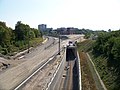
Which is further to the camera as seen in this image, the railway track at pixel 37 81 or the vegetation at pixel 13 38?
the vegetation at pixel 13 38

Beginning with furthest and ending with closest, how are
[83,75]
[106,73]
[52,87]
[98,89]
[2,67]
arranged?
[2,67] → [83,75] → [106,73] → [52,87] → [98,89]

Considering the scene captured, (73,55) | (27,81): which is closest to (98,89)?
(27,81)

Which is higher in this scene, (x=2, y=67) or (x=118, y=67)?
(x=118, y=67)

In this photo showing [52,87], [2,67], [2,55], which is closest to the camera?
[52,87]

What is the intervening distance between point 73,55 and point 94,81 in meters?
39.9

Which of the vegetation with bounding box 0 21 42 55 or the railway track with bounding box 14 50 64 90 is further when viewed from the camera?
the vegetation with bounding box 0 21 42 55

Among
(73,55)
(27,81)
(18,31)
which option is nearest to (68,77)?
(27,81)

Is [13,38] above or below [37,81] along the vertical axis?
above

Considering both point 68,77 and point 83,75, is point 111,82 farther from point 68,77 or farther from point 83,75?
point 68,77

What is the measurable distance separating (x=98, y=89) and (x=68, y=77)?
43.5 ft

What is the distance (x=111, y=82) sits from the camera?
36.8 metres

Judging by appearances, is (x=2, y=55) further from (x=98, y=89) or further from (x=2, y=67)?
(x=98, y=89)

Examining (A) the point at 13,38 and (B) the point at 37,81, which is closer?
(B) the point at 37,81

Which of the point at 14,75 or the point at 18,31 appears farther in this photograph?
the point at 18,31
